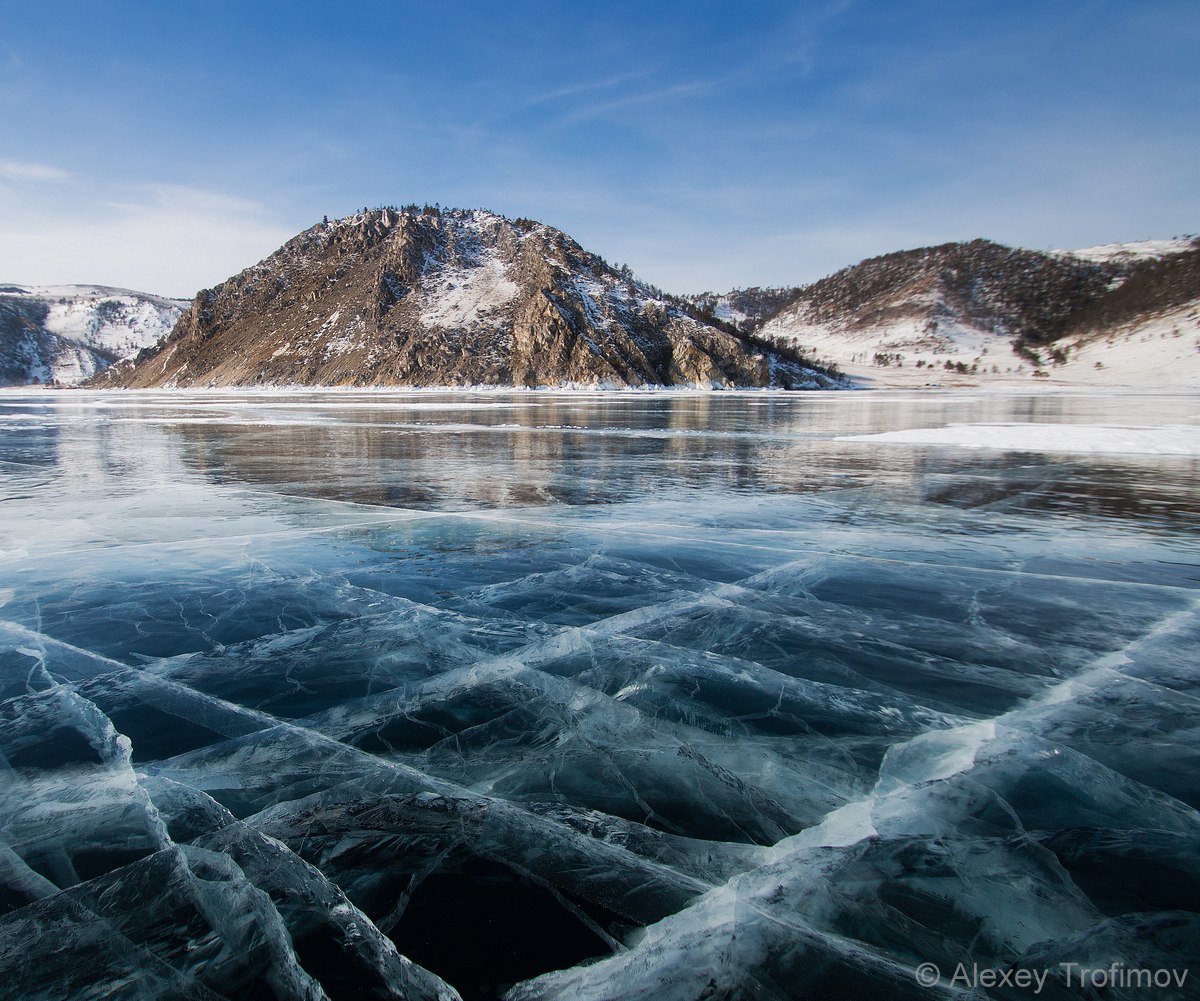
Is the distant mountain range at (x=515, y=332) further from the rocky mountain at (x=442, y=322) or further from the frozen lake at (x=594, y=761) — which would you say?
the frozen lake at (x=594, y=761)

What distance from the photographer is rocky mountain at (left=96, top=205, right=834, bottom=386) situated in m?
111

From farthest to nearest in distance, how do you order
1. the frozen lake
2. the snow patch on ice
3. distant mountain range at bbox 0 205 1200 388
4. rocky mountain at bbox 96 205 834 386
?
1. distant mountain range at bbox 0 205 1200 388
2. rocky mountain at bbox 96 205 834 386
3. the snow patch on ice
4. the frozen lake

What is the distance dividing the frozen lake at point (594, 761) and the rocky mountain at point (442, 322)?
323 ft

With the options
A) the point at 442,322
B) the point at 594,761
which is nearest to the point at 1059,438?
the point at 594,761

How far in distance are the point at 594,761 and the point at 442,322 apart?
418 feet

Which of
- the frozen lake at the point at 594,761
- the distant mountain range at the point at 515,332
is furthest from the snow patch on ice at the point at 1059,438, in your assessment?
the distant mountain range at the point at 515,332

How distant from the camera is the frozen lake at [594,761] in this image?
2633mm

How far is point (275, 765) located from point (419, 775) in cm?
85

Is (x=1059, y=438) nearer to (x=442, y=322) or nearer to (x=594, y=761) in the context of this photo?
(x=594, y=761)

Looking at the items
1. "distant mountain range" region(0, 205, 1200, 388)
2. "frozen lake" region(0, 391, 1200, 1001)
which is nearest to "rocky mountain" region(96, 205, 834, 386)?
"distant mountain range" region(0, 205, 1200, 388)

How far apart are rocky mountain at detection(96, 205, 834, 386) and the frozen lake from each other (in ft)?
323

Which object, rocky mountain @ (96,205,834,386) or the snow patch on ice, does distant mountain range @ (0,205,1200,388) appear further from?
the snow patch on ice

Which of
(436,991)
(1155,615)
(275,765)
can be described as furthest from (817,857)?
(1155,615)

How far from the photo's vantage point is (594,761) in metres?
3.96
